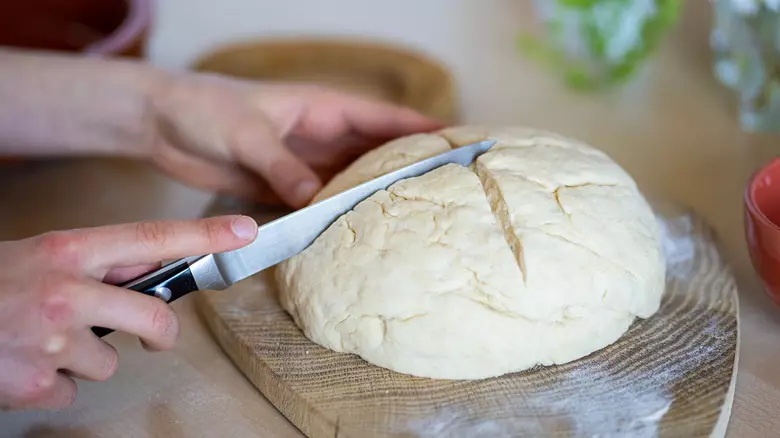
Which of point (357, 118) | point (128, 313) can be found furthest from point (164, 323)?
point (357, 118)

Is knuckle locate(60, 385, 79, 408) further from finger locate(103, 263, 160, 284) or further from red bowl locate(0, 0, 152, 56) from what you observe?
red bowl locate(0, 0, 152, 56)

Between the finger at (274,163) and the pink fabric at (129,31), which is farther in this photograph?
the pink fabric at (129,31)

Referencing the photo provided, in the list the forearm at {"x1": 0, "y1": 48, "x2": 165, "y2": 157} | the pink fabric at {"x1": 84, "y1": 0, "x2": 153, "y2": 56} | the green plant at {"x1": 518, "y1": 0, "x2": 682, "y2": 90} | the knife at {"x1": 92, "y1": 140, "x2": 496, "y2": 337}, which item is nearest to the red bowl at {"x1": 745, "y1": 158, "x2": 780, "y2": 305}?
the knife at {"x1": 92, "y1": 140, "x2": 496, "y2": 337}

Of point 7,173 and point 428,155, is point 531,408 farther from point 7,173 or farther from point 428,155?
point 7,173

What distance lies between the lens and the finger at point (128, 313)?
959mm

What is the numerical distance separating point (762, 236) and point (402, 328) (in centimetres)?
56

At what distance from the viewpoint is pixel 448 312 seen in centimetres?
103

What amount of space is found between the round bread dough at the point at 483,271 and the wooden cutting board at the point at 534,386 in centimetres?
2

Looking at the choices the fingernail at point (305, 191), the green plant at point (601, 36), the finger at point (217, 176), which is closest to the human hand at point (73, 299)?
the fingernail at point (305, 191)

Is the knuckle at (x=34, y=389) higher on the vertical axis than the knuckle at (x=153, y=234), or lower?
lower

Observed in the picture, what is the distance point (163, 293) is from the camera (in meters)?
1.07

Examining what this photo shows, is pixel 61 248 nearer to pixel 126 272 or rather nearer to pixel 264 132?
pixel 126 272

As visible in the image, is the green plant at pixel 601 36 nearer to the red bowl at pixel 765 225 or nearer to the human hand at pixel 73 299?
the red bowl at pixel 765 225

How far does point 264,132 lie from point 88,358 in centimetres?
57
